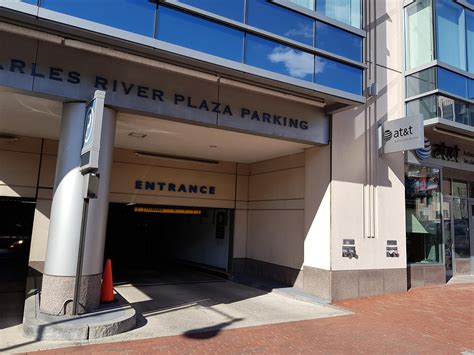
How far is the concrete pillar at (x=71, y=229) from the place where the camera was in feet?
20.6

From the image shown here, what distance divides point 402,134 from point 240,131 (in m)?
4.10

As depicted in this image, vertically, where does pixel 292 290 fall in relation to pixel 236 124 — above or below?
below

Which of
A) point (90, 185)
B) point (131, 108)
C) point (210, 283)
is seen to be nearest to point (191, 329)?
point (90, 185)

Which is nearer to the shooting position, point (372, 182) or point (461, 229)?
point (372, 182)

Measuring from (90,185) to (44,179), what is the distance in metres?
4.71

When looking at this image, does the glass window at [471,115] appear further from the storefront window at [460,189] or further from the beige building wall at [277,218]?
the beige building wall at [277,218]

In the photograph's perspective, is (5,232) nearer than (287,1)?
No

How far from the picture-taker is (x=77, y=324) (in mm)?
5773

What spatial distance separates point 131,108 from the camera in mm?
7078

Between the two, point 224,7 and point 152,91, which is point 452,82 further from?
point 152,91

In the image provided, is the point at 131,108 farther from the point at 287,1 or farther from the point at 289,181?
the point at 289,181

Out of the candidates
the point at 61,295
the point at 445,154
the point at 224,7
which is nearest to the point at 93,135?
the point at 61,295

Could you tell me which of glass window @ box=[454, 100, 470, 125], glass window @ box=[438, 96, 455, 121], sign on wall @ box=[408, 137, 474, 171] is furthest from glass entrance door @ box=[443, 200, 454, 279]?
glass window @ box=[438, 96, 455, 121]

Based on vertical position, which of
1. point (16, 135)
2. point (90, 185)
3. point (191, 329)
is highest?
point (16, 135)
